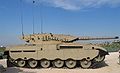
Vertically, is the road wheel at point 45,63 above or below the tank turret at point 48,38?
below

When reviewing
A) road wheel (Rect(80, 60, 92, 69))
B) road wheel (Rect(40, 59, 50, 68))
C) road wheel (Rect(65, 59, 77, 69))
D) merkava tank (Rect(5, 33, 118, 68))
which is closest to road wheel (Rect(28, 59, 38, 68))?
merkava tank (Rect(5, 33, 118, 68))

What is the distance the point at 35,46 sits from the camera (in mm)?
21938

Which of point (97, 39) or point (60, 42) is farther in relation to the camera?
point (97, 39)

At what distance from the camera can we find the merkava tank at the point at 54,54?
70.9 ft

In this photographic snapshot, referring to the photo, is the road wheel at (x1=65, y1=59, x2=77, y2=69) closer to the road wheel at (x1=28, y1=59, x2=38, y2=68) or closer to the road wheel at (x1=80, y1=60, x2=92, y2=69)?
the road wheel at (x1=80, y1=60, x2=92, y2=69)

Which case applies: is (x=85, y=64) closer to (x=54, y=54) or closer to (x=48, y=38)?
(x=54, y=54)

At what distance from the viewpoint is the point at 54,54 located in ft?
71.5

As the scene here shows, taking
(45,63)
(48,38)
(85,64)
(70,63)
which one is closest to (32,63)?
(45,63)

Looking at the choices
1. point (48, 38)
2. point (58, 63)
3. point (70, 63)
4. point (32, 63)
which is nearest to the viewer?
point (70, 63)

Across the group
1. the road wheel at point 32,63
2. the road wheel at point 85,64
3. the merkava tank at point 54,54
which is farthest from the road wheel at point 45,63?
the road wheel at point 85,64

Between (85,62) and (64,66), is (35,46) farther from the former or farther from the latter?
(85,62)

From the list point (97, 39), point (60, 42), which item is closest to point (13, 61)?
point (60, 42)

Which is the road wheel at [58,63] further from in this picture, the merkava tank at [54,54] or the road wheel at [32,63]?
the road wheel at [32,63]

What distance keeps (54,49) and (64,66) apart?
1626 mm
